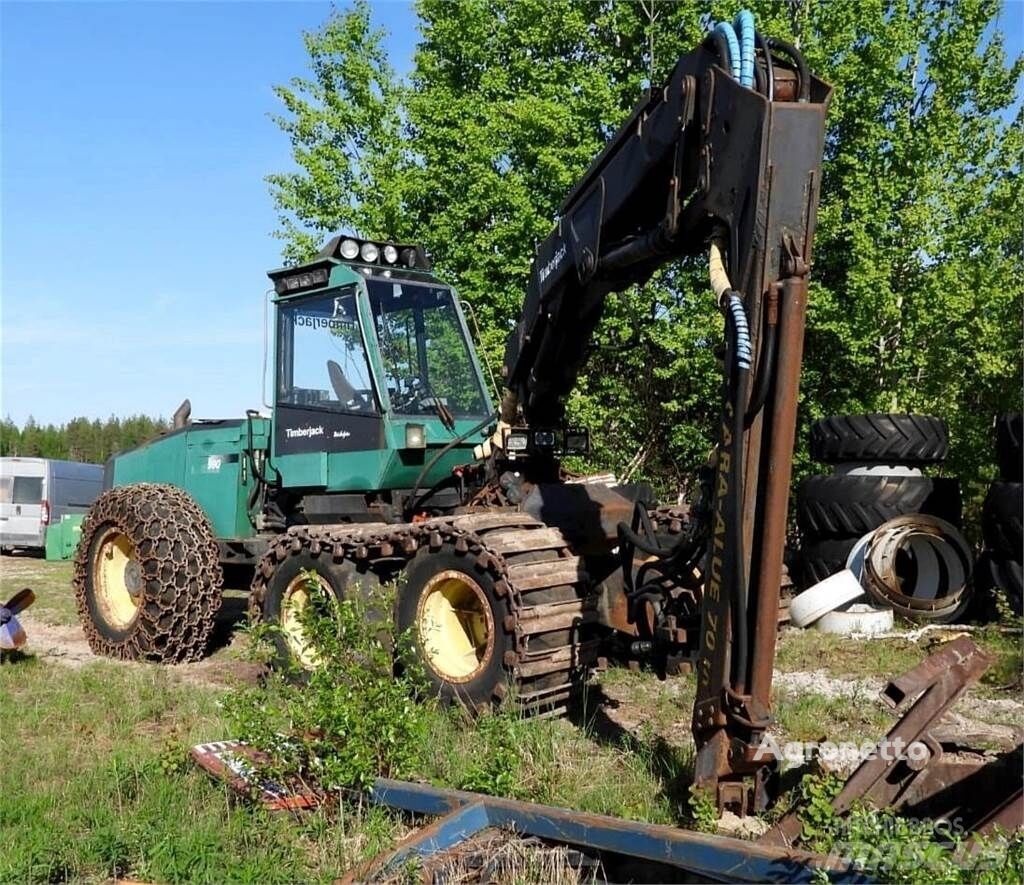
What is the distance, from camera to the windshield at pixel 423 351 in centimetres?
801

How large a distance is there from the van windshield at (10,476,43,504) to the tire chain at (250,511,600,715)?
56.8 ft

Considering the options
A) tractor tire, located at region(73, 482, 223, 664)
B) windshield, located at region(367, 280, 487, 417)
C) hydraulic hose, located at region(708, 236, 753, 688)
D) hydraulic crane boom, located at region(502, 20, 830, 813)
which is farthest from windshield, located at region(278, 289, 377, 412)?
hydraulic hose, located at region(708, 236, 753, 688)

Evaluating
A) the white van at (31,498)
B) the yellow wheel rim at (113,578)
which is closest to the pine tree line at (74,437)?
the white van at (31,498)

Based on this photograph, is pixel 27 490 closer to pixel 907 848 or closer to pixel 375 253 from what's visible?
pixel 375 253

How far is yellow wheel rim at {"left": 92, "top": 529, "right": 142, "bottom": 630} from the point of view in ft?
31.1

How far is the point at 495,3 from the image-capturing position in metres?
20.8

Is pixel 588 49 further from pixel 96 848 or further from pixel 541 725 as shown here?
pixel 96 848

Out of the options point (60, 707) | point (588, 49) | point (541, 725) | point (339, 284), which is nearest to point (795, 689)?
point (541, 725)

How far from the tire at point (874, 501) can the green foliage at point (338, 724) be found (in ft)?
21.0

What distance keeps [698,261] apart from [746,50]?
13.0 meters

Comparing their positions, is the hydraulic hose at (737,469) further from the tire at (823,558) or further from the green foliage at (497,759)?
the tire at (823,558)

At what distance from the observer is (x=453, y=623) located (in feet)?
22.7

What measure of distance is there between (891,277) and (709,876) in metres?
14.2

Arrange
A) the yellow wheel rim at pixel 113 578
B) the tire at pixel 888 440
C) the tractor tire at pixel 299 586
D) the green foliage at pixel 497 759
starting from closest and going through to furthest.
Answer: the green foliage at pixel 497 759
the tractor tire at pixel 299 586
the yellow wheel rim at pixel 113 578
the tire at pixel 888 440
